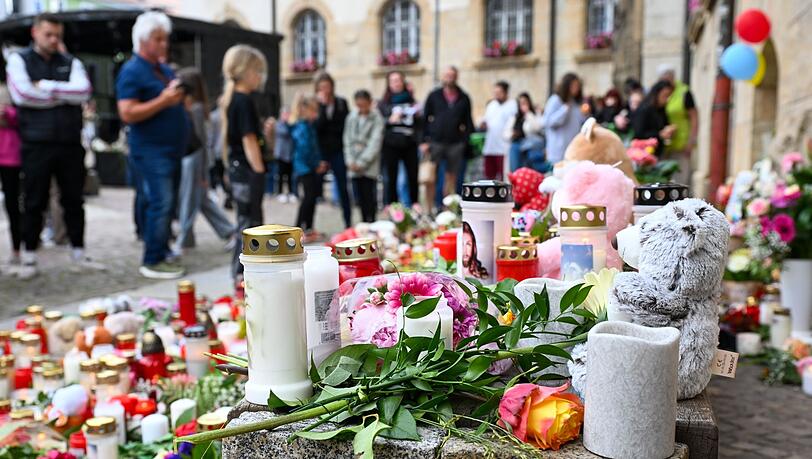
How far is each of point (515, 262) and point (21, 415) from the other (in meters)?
1.58

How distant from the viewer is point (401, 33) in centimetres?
2112

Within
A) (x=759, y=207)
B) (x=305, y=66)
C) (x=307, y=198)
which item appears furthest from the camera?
(x=305, y=66)

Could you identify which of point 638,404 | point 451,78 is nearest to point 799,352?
point 638,404

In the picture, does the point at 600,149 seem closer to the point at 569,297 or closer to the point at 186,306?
the point at 569,297

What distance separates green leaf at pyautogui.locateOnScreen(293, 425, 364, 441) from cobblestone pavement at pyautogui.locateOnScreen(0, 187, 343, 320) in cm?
367

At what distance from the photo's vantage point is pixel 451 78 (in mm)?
8398

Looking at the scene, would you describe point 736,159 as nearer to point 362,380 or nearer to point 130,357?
point 130,357

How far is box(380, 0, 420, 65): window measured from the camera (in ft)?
67.8

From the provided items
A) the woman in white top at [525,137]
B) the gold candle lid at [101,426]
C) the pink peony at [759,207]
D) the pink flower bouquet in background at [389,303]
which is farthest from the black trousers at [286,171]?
the pink flower bouquet in background at [389,303]

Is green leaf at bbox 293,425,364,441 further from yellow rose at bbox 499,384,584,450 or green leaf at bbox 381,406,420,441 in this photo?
yellow rose at bbox 499,384,584,450

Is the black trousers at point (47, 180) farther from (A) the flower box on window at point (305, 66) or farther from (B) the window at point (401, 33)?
(A) the flower box on window at point (305, 66)

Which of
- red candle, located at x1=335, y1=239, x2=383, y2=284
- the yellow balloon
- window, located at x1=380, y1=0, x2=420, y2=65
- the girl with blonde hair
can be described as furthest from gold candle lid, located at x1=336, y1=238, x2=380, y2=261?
window, located at x1=380, y1=0, x2=420, y2=65

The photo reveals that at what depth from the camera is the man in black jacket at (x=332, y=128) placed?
739 centimetres

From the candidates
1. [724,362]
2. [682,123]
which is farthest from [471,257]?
[682,123]
